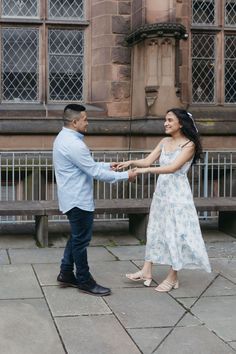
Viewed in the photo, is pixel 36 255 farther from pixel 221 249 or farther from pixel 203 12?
pixel 203 12

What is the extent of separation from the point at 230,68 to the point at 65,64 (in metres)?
3.03

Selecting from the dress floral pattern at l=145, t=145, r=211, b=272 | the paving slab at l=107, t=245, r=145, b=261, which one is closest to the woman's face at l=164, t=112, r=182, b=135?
the dress floral pattern at l=145, t=145, r=211, b=272

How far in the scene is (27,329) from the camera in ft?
15.8

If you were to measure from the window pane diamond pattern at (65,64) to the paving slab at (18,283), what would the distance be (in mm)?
4838

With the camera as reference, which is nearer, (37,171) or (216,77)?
(37,171)

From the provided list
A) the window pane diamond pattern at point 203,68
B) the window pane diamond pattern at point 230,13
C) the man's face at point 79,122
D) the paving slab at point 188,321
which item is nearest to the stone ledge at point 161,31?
the window pane diamond pattern at point 203,68

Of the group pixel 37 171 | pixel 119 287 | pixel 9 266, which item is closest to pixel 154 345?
pixel 119 287

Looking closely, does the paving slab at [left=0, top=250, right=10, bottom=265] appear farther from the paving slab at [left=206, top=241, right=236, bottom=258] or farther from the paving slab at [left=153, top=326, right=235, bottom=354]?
the paving slab at [left=153, top=326, right=235, bottom=354]

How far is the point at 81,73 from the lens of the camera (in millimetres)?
11172

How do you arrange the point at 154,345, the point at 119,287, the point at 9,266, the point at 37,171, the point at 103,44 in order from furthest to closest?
1. the point at 103,44
2. the point at 37,171
3. the point at 9,266
4. the point at 119,287
5. the point at 154,345

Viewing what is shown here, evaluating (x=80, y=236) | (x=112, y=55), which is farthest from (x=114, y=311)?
(x=112, y=55)

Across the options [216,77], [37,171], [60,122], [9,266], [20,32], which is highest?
[20,32]

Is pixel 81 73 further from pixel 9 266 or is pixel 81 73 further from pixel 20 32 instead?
pixel 9 266

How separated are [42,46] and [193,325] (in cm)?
714
